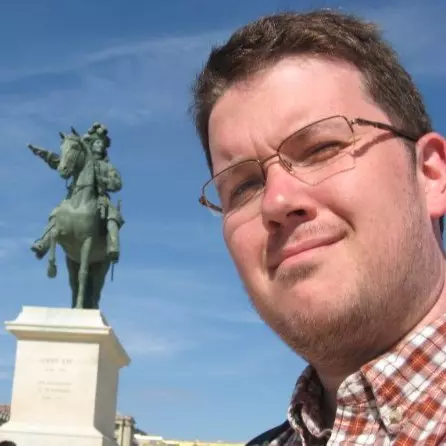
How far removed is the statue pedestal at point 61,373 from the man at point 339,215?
389 inches

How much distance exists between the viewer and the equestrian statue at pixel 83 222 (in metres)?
12.8

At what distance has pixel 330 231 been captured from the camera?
5.25 feet

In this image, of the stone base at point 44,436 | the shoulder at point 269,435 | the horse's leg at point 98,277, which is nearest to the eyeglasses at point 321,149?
the shoulder at point 269,435

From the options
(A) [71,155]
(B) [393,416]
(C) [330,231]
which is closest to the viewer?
(B) [393,416]

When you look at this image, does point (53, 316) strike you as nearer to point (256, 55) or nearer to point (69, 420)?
point (69, 420)

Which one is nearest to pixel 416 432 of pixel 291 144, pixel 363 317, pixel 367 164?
pixel 363 317

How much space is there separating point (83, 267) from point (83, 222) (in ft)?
2.31

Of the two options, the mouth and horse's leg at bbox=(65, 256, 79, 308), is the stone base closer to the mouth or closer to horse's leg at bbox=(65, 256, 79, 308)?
horse's leg at bbox=(65, 256, 79, 308)

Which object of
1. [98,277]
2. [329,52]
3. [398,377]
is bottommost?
[398,377]

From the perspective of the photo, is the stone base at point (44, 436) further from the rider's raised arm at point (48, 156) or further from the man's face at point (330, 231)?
the man's face at point (330, 231)

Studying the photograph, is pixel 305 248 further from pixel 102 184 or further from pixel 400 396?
pixel 102 184

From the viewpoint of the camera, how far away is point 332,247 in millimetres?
1596

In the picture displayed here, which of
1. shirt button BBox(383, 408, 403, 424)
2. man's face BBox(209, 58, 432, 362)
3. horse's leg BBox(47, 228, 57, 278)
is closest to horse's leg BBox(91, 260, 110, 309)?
horse's leg BBox(47, 228, 57, 278)

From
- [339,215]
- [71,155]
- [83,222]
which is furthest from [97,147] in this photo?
[339,215]
